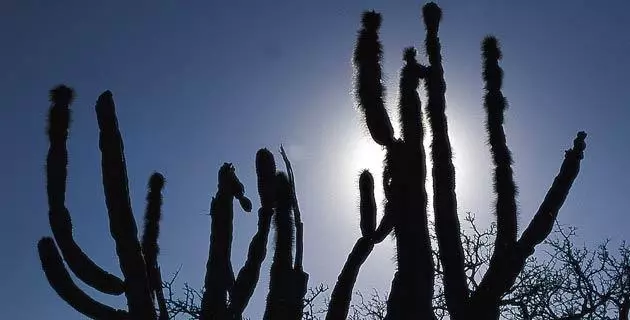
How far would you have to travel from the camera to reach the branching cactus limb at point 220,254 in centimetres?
793

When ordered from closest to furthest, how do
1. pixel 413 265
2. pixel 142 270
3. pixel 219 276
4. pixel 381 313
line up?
pixel 413 265
pixel 142 270
pixel 219 276
pixel 381 313

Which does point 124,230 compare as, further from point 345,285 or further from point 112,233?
point 345,285

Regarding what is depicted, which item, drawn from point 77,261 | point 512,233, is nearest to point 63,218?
point 77,261

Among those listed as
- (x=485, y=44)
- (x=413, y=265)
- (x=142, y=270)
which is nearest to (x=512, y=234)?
(x=413, y=265)

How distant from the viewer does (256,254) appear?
8.16 meters

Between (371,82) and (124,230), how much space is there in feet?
10.7

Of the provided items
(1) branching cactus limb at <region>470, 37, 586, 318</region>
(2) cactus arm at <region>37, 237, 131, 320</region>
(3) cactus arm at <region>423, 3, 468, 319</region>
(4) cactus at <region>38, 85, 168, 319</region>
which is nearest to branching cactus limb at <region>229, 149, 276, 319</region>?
(4) cactus at <region>38, 85, 168, 319</region>

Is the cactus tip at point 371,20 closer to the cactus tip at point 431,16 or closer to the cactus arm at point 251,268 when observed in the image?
the cactus tip at point 431,16

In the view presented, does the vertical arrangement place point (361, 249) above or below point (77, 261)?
above

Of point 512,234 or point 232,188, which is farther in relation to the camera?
point 232,188

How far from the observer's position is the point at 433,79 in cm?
825

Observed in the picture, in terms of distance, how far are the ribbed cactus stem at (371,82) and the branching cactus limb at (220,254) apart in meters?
2.01

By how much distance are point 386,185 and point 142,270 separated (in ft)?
9.82

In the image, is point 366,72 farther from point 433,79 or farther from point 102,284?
point 102,284
